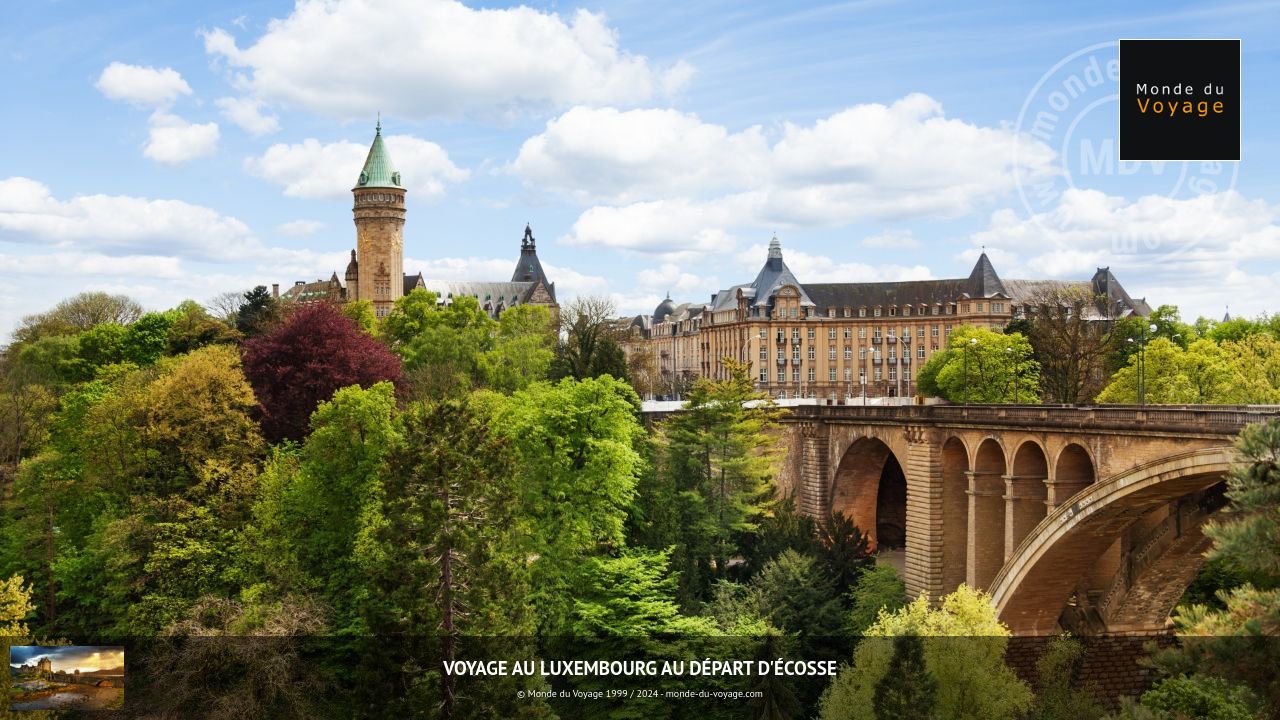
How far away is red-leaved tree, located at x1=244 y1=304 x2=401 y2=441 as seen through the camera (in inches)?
1656

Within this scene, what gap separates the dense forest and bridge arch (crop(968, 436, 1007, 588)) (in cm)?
343

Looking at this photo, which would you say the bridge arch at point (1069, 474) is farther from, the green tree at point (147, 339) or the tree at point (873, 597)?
the green tree at point (147, 339)

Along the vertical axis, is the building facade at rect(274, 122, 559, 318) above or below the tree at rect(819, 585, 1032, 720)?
above

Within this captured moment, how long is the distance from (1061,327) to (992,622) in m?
37.3

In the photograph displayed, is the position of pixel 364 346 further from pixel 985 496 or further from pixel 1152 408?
pixel 1152 408

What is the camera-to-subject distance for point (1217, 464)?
24.2m

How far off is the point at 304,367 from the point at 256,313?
21922mm

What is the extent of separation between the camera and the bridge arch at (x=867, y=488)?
50.8 meters

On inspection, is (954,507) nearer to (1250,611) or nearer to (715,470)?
(715,470)

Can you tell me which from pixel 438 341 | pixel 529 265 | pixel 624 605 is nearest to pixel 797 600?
pixel 624 605

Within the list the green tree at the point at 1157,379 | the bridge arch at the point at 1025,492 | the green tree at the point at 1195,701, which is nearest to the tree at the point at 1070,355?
the green tree at the point at 1157,379

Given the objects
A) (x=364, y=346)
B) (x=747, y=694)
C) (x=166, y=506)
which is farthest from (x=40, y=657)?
(x=747, y=694)

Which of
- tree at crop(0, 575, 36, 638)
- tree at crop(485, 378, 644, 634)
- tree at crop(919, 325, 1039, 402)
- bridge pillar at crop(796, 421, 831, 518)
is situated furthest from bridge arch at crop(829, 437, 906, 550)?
tree at crop(0, 575, 36, 638)

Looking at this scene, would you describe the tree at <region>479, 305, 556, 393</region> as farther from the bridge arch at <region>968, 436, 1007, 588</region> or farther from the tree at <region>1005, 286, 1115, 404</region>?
the tree at <region>1005, 286, 1115, 404</region>
